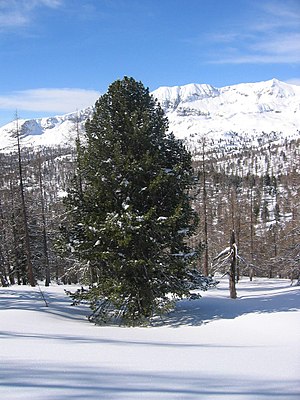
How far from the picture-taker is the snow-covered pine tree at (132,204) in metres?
11.9

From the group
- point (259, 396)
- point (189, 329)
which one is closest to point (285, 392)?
point (259, 396)

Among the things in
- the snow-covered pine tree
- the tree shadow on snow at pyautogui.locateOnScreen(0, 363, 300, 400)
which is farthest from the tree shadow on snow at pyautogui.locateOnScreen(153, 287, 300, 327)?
the tree shadow on snow at pyautogui.locateOnScreen(0, 363, 300, 400)

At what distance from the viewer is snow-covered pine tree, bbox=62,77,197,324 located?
11867mm

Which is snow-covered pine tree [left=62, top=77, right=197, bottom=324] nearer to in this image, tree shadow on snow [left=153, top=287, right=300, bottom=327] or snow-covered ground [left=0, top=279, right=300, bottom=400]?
tree shadow on snow [left=153, top=287, right=300, bottom=327]

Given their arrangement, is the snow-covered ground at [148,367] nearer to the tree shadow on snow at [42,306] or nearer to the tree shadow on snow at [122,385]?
the tree shadow on snow at [122,385]

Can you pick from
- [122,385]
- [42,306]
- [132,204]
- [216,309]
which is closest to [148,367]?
[122,385]

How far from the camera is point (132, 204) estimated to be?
12109mm

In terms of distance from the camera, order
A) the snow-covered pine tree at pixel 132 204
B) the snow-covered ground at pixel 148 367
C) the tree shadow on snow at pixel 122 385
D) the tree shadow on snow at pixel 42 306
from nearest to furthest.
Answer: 1. the tree shadow on snow at pixel 122 385
2. the snow-covered ground at pixel 148 367
3. the snow-covered pine tree at pixel 132 204
4. the tree shadow on snow at pixel 42 306

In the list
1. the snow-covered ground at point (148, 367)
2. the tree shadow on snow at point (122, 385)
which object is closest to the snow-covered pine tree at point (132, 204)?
the snow-covered ground at point (148, 367)

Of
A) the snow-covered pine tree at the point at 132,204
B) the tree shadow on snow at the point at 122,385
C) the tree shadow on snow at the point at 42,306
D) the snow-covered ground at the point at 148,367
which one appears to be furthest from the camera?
the tree shadow on snow at the point at 42,306

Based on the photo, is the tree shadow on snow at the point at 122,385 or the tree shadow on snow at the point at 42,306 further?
the tree shadow on snow at the point at 42,306

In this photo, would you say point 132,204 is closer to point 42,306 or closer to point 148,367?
point 42,306

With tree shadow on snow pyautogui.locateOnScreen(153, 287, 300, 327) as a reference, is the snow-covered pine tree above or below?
above

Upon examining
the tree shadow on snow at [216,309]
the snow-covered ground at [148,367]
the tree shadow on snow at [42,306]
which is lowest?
the tree shadow on snow at [216,309]
